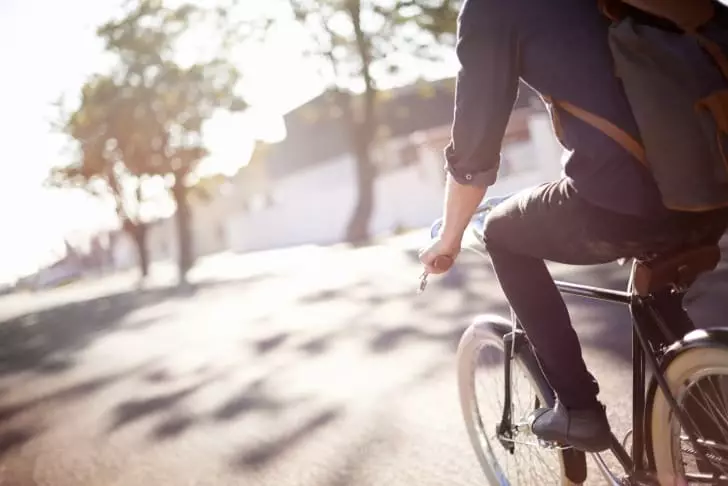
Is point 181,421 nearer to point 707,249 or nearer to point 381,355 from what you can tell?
point 381,355

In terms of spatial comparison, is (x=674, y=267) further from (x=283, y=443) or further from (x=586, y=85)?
(x=283, y=443)

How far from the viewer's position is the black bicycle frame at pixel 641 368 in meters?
1.84

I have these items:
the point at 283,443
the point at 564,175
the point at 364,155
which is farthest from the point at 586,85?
the point at 364,155

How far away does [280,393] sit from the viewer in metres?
5.70

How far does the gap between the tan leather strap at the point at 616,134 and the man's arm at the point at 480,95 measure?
0.20 meters

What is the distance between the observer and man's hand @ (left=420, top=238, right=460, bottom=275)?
83.9 inches

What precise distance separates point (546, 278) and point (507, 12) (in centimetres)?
73

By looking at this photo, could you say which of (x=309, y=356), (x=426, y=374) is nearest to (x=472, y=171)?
(x=426, y=374)

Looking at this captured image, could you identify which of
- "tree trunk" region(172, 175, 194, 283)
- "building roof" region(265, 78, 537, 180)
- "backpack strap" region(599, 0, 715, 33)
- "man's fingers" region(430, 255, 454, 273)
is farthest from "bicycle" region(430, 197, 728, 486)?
"building roof" region(265, 78, 537, 180)

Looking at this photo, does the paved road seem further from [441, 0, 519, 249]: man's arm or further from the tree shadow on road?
[441, 0, 519, 249]: man's arm

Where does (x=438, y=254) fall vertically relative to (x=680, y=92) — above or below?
below

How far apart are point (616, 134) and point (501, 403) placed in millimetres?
1474

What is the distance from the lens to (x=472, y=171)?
1.90 meters

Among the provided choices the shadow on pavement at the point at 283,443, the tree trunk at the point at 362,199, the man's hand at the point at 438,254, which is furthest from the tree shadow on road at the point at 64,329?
the tree trunk at the point at 362,199
